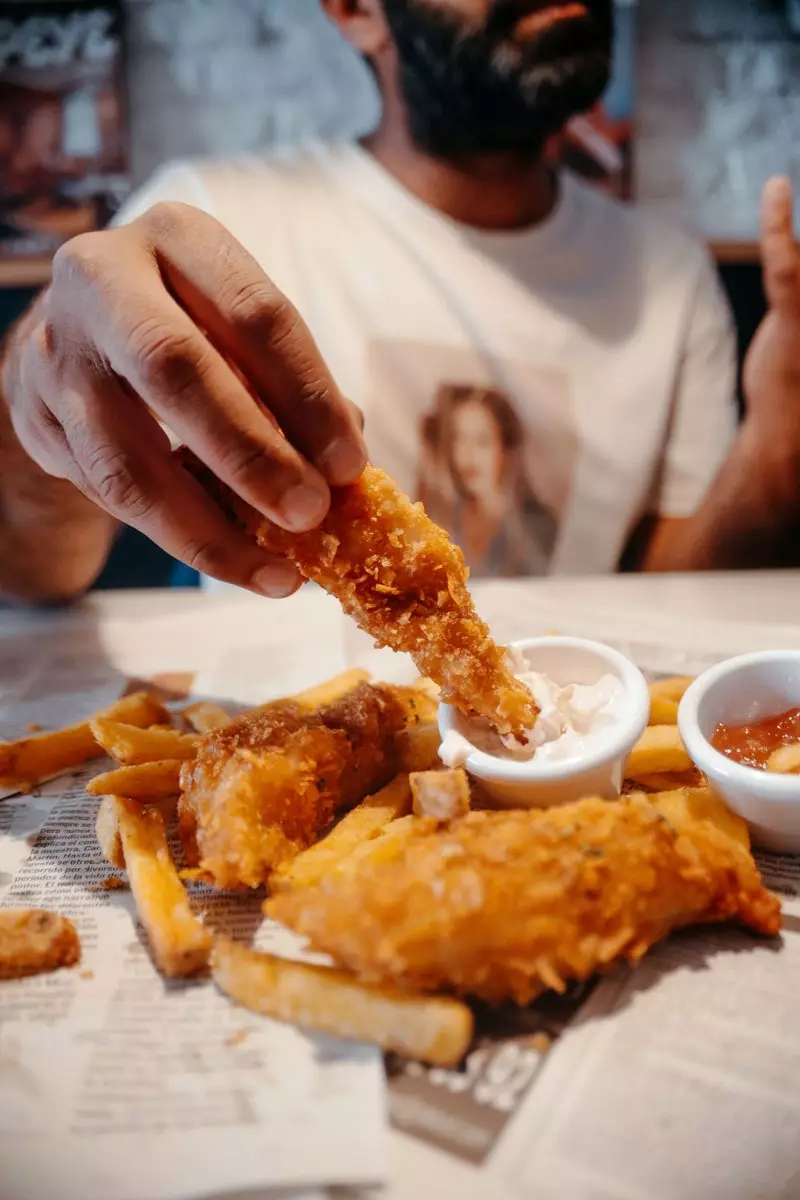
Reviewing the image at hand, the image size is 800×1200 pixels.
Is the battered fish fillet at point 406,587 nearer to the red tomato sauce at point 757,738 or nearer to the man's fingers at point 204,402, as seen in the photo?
the man's fingers at point 204,402

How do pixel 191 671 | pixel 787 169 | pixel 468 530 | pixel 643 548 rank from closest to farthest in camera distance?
pixel 191 671
pixel 468 530
pixel 643 548
pixel 787 169

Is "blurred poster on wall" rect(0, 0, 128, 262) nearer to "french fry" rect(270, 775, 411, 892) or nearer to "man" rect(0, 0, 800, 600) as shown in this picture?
"man" rect(0, 0, 800, 600)

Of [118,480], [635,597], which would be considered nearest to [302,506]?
[118,480]

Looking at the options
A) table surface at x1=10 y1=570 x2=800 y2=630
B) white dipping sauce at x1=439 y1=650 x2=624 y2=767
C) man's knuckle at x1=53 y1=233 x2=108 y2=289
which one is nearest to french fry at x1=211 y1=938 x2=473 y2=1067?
white dipping sauce at x1=439 y1=650 x2=624 y2=767

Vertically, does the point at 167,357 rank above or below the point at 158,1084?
above

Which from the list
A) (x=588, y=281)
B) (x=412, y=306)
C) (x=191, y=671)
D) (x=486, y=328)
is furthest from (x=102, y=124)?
(x=191, y=671)

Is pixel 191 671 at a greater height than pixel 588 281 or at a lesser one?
lesser

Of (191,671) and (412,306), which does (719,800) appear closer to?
(191,671)

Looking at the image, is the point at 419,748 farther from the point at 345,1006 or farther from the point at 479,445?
the point at 479,445
